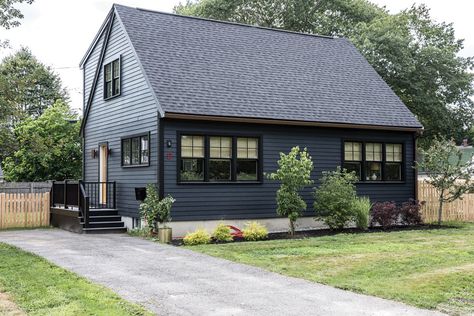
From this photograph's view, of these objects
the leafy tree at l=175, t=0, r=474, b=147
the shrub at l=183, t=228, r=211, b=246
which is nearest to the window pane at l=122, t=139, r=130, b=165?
the shrub at l=183, t=228, r=211, b=246

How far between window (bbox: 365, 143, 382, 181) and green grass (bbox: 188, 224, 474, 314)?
3.67 m

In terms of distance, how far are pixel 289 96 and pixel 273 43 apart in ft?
11.2

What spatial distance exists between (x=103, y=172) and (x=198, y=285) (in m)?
11.4

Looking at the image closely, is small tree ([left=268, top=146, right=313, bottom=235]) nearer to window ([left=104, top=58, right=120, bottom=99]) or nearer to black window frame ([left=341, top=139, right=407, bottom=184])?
black window frame ([left=341, top=139, right=407, bottom=184])

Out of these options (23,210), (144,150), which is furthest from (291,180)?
(23,210)

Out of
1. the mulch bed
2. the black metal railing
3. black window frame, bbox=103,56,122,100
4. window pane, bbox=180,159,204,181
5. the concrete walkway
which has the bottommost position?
the concrete walkway

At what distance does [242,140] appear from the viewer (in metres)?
16.3

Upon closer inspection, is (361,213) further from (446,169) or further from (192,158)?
(192,158)

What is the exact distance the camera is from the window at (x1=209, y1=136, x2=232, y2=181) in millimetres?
15781

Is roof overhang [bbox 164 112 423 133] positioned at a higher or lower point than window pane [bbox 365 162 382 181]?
higher

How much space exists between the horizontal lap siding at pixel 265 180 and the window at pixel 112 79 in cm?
406

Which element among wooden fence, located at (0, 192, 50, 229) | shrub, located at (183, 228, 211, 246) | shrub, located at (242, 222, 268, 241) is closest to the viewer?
shrub, located at (183, 228, 211, 246)

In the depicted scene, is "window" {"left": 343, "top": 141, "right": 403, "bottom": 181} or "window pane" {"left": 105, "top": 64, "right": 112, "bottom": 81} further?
"window pane" {"left": 105, "top": 64, "right": 112, "bottom": 81}

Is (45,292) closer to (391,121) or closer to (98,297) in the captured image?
(98,297)
